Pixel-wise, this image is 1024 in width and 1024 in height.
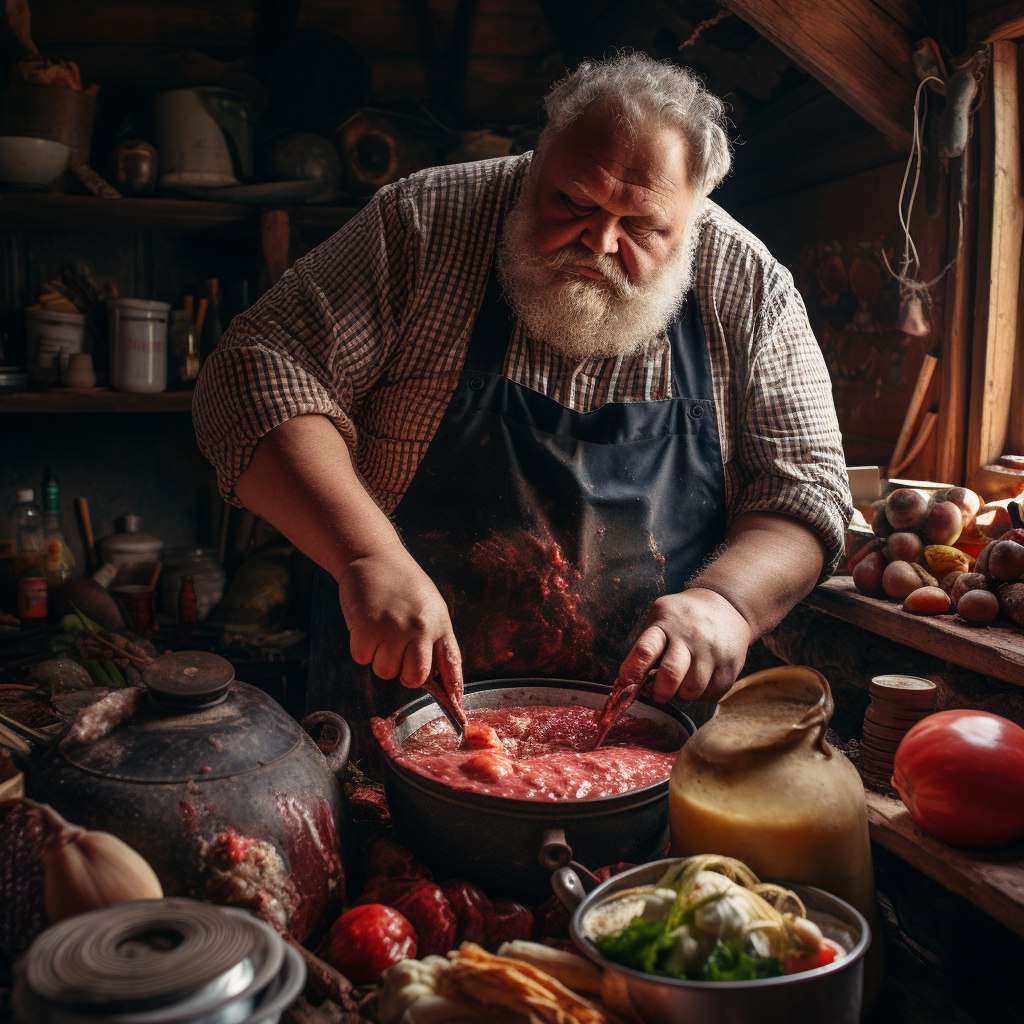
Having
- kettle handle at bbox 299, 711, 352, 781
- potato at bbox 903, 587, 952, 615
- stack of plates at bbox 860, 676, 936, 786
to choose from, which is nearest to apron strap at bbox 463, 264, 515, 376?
kettle handle at bbox 299, 711, 352, 781

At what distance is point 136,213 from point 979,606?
398 centimetres

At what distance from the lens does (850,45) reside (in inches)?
126

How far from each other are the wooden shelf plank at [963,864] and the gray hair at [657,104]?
1.46 metres

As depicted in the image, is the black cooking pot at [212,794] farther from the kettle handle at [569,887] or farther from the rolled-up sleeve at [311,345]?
the rolled-up sleeve at [311,345]

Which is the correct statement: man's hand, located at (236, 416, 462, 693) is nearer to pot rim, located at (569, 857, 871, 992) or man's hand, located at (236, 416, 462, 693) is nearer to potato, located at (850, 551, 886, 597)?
pot rim, located at (569, 857, 871, 992)

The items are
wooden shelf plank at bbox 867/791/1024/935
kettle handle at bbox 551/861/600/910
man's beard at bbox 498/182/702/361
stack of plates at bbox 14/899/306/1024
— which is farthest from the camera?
man's beard at bbox 498/182/702/361

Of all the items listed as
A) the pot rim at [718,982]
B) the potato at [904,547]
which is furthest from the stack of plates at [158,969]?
the potato at [904,547]

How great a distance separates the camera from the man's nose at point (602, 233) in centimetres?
225

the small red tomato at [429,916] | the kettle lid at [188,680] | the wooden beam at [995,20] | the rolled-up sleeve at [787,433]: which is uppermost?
the wooden beam at [995,20]

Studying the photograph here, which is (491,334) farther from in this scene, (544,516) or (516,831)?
(516,831)

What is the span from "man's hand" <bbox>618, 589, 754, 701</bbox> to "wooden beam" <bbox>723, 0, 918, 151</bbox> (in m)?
2.06

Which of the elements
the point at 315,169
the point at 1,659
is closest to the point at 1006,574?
the point at 315,169

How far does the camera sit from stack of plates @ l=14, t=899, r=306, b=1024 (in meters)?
0.83

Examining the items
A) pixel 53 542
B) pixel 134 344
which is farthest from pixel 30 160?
pixel 53 542
